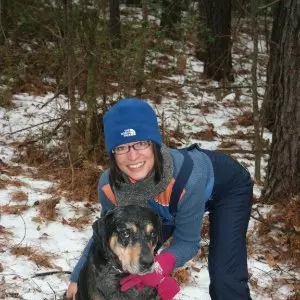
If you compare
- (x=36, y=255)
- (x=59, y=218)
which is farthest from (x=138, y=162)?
(x=59, y=218)

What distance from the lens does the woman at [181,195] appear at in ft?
8.77

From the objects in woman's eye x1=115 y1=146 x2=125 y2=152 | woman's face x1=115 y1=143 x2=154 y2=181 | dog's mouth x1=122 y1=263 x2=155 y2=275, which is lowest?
dog's mouth x1=122 y1=263 x2=155 y2=275

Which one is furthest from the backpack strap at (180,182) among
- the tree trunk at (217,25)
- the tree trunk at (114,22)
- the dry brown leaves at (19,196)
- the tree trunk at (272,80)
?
the tree trunk at (217,25)

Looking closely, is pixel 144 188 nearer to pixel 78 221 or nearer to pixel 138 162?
pixel 138 162

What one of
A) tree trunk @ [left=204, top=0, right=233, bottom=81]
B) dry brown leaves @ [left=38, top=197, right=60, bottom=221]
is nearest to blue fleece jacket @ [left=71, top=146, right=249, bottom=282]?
dry brown leaves @ [left=38, top=197, right=60, bottom=221]

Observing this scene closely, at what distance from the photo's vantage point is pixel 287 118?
4.75 metres

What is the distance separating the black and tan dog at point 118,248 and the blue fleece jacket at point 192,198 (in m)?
0.16

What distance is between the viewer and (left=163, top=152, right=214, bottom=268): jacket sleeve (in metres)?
2.72

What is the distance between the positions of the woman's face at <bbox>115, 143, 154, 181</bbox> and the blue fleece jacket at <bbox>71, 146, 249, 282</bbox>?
0.15m

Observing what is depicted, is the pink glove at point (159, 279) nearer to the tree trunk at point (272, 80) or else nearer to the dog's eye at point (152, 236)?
the dog's eye at point (152, 236)

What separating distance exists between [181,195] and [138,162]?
12.2 inches

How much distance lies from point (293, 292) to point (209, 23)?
8248 millimetres

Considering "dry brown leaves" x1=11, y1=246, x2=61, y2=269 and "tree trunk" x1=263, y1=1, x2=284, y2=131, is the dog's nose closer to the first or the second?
"dry brown leaves" x1=11, y1=246, x2=61, y2=269

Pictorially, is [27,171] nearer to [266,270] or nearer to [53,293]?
[53,293]
